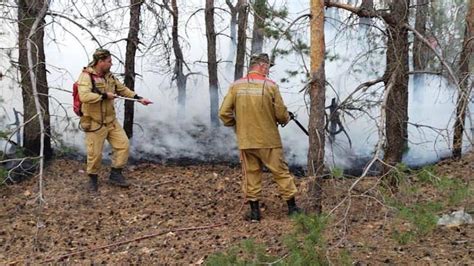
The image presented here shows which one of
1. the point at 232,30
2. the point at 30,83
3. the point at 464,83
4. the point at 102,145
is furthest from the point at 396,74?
the point at 232,30

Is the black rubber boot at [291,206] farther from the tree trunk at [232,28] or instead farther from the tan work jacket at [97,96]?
the tree trunk at [232,28]

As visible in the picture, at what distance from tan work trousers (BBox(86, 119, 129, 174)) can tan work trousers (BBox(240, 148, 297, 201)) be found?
80.1 inches

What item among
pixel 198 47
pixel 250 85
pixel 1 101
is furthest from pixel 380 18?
pixel 198 47

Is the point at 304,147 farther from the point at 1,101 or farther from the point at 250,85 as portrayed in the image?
the point at 1,101

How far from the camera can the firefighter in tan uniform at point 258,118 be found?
6438 mm

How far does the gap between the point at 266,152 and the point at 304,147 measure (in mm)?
4389

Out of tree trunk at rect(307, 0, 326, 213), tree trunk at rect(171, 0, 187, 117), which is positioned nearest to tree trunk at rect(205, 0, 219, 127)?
tree trunk at rect(171, 0, 187, 117)

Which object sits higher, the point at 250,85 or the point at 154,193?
the point at 250,85

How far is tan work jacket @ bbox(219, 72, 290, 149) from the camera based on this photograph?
644cm

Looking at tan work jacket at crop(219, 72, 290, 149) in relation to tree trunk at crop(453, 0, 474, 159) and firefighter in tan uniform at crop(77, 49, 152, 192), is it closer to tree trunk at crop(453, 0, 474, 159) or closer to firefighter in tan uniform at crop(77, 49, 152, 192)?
firefighter in tan uniform at crop(77, 49, 152, 192)

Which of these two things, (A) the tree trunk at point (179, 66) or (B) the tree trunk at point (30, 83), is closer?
(B) the tree trunk at point (30, 83)

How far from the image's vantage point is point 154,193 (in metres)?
7.98

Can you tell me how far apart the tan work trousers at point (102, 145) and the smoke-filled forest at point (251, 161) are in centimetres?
2

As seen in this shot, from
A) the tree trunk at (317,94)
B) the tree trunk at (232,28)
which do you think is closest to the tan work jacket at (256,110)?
the tree trunk at (317,94)
